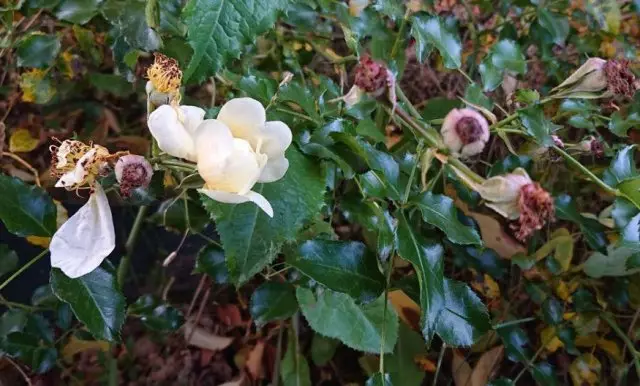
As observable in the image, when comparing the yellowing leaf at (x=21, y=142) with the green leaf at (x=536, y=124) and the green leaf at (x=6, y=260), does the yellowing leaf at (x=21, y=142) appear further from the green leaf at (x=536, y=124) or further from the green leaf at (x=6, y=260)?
the green leaf at (x=536, y=124)

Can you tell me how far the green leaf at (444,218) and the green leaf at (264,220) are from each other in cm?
9

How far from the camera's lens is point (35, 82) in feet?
2.87

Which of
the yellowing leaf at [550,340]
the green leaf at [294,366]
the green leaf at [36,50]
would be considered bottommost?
the green leaf at [294,366]

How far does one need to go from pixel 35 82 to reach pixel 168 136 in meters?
0.57

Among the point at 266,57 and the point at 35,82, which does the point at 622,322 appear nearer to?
the point at 266,57

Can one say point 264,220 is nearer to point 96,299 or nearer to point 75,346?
point 96,299

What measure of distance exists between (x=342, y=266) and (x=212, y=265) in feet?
0.70

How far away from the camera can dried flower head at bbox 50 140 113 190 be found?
0.42m

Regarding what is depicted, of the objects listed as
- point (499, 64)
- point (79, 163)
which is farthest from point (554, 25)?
point (79, 163)

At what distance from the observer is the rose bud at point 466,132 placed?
46 cm

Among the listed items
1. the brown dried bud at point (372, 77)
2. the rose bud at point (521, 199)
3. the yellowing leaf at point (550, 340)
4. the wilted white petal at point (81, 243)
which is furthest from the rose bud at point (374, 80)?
the yellowing leaf at point (550, 340)

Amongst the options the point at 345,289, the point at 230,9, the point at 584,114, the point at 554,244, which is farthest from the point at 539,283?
the point at 230,9

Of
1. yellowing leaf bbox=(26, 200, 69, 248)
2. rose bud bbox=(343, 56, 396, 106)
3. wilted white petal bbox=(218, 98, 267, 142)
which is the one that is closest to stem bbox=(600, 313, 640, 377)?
rose bud bbox=(343, 56, 396, 106)

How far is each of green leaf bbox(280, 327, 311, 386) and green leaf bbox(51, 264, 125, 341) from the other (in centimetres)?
35
